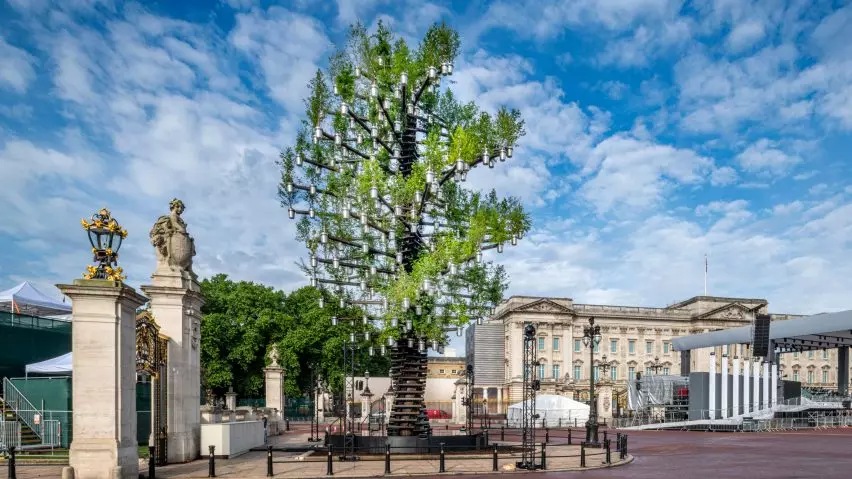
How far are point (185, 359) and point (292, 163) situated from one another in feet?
32.3

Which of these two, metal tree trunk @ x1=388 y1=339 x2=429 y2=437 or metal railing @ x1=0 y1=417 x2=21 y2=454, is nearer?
metal railing @ x1=0 y1=417 x2=21 y2=454

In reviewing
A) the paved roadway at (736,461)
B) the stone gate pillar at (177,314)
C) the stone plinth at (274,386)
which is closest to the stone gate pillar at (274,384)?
the stone plinth at (274,386)

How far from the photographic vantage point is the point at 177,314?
18.9 m

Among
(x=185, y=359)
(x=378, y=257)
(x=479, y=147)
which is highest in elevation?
(x=479, y=147)

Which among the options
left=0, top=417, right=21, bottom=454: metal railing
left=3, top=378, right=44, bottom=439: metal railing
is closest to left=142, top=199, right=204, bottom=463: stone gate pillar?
left=0, top=417, right=21, bottom=454: metal railing

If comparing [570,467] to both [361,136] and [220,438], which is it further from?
[361,136]

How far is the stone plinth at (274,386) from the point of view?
1613 inches

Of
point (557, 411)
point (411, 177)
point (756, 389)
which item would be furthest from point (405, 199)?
point (756, 389)

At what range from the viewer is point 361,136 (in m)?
25.6

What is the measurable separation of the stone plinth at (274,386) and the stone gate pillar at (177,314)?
2140 centimetres

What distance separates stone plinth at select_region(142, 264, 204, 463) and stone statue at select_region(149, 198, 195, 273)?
0.71ft

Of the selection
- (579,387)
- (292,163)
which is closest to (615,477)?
(292,163)

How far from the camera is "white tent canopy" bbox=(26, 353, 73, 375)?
30.8 m

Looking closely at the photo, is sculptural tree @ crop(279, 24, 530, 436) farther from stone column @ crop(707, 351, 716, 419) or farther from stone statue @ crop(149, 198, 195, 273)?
stone column @ crop(707, 351, 716, 419)
